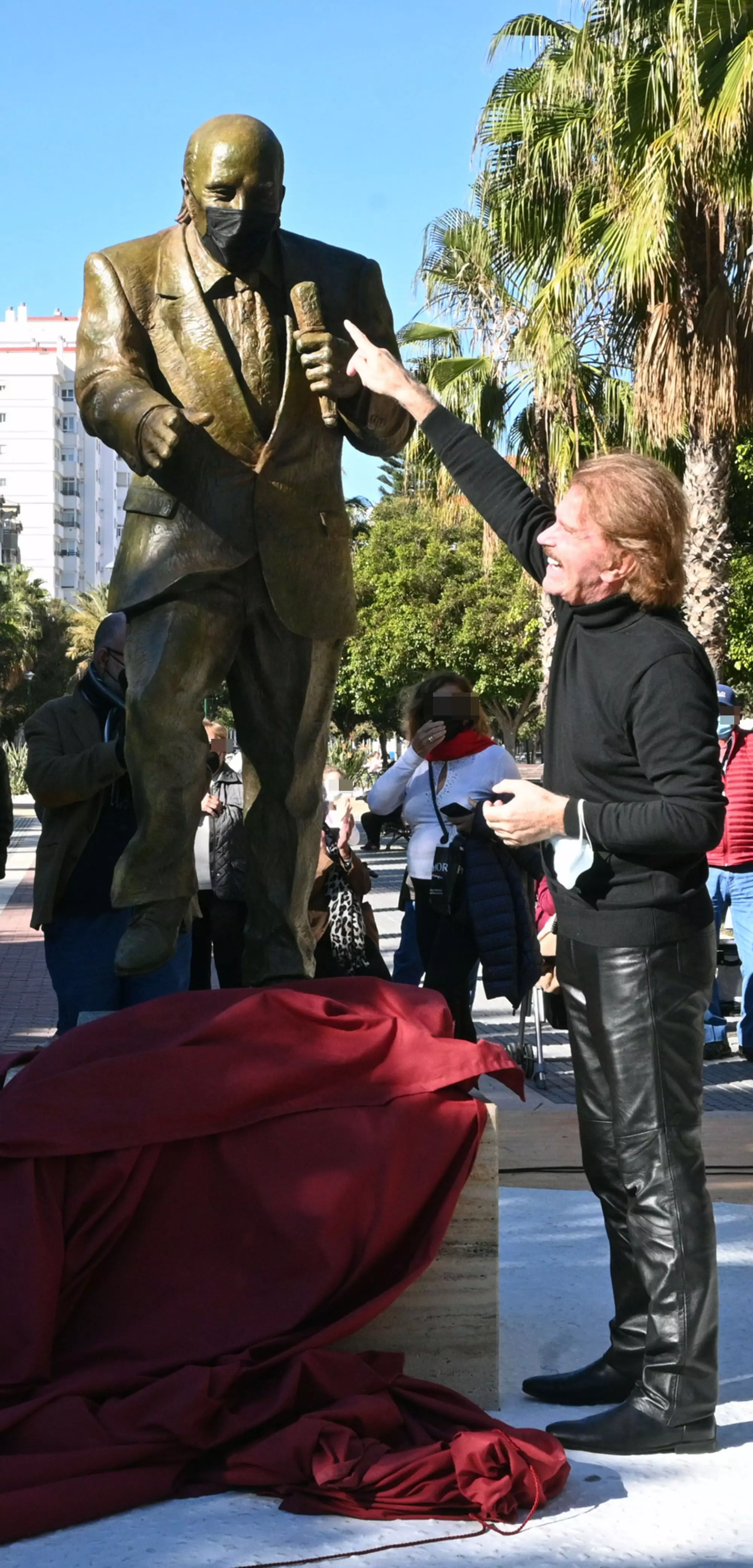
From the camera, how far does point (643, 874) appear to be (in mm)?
3020

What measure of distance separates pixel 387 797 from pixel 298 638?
3.16 m

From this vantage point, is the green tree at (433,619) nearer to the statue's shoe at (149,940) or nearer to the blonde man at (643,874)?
the statue's shoe at (149,940)

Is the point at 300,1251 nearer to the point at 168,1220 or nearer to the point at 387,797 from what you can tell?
the point at 168,1220

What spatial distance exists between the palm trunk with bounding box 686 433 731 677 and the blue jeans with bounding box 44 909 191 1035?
34.5 ft

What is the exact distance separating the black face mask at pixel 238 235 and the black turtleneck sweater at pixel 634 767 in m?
1.29

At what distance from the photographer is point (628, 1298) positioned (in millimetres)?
3254

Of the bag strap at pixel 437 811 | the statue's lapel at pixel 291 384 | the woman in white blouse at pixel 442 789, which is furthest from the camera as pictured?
the bag strap at pixel 437 811

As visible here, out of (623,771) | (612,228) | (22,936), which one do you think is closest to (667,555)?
(623,771)

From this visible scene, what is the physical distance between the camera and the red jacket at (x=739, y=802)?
8711 millimetres

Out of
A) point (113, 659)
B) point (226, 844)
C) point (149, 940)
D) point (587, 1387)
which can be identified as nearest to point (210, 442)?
point (113, 659)

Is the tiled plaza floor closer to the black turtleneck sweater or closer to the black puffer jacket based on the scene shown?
the black puffer jacket

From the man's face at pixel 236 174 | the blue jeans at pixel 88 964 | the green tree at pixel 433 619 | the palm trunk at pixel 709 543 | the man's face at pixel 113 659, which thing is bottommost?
the blue jeans at pixel 88 964

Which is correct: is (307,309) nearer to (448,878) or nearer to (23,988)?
(448,878)

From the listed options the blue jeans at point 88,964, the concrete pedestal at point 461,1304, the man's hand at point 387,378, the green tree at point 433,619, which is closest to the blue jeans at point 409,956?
the blue jeans at point 88,964
